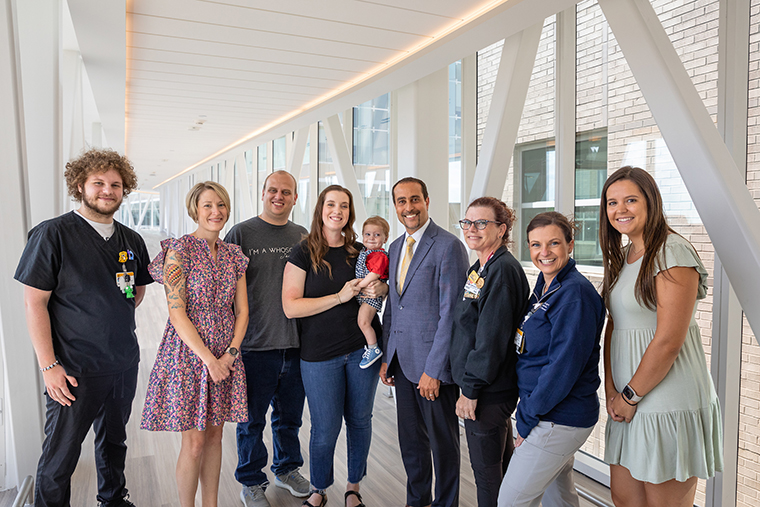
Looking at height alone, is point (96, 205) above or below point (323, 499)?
above

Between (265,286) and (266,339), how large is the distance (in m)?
0.30

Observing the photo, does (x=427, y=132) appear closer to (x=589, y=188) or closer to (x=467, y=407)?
(x=589, y=188)

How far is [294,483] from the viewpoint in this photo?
116 inches

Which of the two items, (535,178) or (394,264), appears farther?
(535,178)

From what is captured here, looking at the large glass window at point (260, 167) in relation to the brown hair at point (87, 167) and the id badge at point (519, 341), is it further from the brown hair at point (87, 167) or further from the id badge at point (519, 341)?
the id badge at point (519, 341)

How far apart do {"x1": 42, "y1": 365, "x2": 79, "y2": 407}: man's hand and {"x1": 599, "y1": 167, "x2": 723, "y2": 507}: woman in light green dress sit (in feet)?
7.78

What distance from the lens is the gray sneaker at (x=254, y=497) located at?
9.00 ft

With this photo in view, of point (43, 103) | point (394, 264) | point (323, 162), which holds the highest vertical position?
point (323, 162)

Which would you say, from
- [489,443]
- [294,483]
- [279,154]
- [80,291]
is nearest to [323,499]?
[294,483]

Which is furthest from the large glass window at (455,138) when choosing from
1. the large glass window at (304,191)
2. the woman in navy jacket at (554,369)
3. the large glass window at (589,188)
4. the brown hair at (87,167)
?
the large glass window at (304,191)

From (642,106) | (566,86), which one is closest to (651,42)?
(642,106)

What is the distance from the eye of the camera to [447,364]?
2.28 metres

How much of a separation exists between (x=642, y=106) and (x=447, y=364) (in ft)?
6.33

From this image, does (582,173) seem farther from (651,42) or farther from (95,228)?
(95,228)
